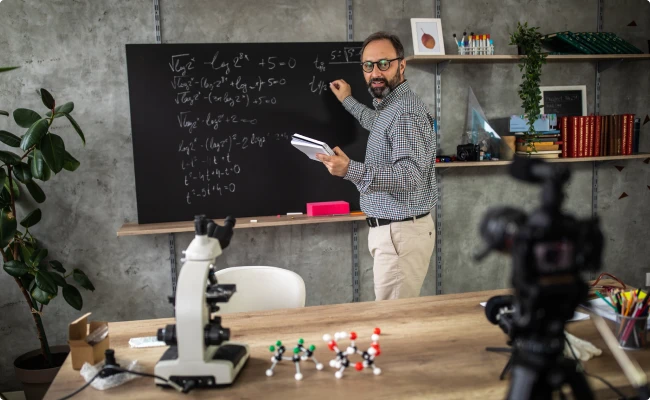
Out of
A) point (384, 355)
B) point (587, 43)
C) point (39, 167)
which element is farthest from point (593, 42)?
point (39, 167)

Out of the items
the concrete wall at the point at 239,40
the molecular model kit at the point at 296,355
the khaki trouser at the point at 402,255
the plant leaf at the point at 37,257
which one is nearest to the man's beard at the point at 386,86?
the khaki trouser at the point at 402,255

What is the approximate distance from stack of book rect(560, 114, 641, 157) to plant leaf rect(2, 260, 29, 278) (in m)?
3.45

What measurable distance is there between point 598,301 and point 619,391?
60 cm

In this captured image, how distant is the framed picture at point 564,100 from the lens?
3.70m

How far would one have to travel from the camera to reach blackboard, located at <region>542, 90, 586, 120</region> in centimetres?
370

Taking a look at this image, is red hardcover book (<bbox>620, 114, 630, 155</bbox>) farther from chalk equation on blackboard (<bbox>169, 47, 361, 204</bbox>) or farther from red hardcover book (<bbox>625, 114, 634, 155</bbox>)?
chalk equation on blackboard (<bbox>169, 47, 361, 204</bbox>)

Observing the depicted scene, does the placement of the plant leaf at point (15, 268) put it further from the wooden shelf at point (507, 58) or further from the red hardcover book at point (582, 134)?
the red hardcover book at point (582, 134)

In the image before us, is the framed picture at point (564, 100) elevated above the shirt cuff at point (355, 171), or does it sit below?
above

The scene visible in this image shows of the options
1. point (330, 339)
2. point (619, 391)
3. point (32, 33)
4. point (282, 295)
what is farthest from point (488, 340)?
point (32, 33)

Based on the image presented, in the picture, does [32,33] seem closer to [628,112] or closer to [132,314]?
[132,314]

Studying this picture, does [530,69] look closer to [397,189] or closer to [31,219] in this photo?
[397,189]

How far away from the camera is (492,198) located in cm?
374

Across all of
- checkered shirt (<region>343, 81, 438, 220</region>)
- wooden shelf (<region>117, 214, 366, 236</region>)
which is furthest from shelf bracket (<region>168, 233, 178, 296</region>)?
checkered shirt (<region>343, 81, 438, 220</region>)

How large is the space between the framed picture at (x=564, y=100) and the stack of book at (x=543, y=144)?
0.86 ft
